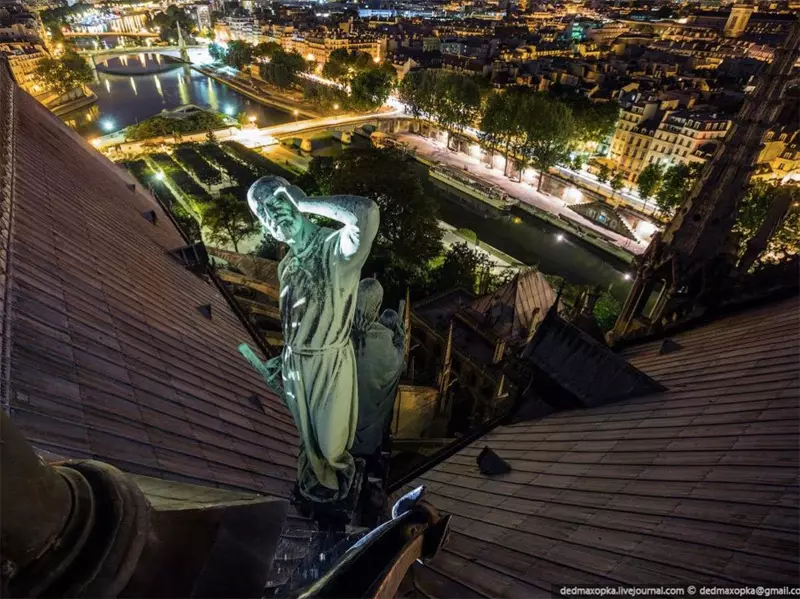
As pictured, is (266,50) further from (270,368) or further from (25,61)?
(270,368)

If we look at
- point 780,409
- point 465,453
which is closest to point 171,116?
point 465,453

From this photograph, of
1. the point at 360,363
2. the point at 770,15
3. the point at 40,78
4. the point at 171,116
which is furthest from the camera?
the point at 770,15

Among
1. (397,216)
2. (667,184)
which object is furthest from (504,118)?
(397,216)

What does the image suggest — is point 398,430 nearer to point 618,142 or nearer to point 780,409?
point 780,409

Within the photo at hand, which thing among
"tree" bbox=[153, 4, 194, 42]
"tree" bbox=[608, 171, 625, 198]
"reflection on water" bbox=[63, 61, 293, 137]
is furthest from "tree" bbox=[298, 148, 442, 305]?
"tree" bbox=[153, 4, 194, 42]

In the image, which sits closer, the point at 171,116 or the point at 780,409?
the point at 780,409

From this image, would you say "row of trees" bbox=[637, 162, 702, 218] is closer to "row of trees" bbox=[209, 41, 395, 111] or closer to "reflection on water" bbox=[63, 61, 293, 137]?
"row of trees" bbox=[209, 41, 395, 111]
